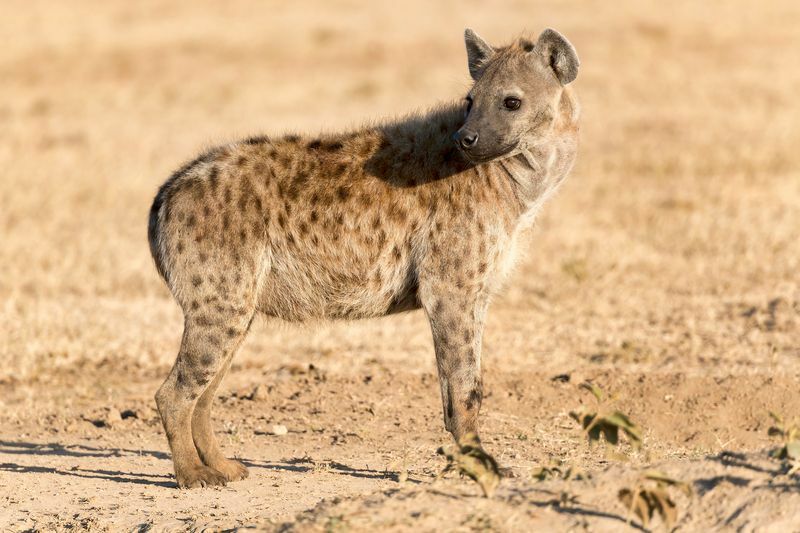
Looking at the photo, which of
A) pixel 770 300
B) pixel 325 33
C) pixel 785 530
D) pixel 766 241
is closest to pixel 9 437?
pixel 785 530

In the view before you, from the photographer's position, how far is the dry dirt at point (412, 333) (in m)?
4.59

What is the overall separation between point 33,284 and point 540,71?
515 cm

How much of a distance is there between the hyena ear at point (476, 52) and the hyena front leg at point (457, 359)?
3.37 feet

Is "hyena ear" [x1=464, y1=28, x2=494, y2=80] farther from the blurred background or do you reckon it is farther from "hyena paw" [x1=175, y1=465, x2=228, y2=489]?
"hyena paw" [x1=175, y1=465, x2=228, y2=489]

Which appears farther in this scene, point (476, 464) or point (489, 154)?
point (489, 154)

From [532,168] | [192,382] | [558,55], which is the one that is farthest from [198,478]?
[558,55]

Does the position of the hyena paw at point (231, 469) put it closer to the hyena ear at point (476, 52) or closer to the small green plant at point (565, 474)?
the small green plant at point (565, 474)

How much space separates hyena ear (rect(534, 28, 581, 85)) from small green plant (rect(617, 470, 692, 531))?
205 cm

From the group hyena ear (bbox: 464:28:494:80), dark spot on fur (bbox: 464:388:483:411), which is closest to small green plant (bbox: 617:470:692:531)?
dark spot on fur (bbox: 464:388:483:411)

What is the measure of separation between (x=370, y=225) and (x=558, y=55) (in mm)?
1065

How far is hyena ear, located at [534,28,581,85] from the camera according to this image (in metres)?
5.20

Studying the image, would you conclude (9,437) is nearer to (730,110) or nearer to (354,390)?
(354,390)

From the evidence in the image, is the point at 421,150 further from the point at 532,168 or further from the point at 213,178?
the point at 213,178

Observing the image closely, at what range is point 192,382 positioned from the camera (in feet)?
16.6
